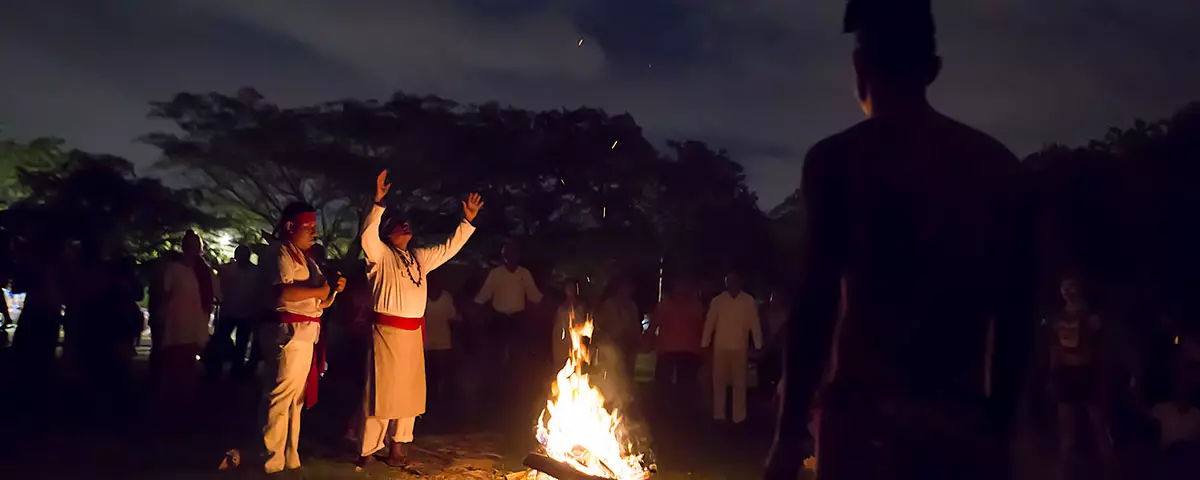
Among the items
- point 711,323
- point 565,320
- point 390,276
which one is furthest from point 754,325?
point 390,276

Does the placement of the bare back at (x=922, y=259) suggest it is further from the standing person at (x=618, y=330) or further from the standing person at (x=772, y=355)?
the standing person at (x=618, y=330)

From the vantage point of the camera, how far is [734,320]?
1017 cm

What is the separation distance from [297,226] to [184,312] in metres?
4.02

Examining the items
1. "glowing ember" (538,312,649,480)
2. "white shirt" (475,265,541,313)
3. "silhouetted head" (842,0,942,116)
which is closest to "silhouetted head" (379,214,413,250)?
"glowing ember" (538,312,649,480)

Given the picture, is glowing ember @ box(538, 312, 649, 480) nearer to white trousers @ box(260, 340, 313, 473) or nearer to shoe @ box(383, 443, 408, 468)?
shoe @ box(383, 443, 408, 468)

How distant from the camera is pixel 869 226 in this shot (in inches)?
74.0

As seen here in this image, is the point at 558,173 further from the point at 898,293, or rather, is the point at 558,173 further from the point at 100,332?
the point at 898,293

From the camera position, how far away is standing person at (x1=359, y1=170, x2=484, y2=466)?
693cm

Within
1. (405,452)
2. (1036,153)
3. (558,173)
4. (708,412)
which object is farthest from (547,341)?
(558,173)

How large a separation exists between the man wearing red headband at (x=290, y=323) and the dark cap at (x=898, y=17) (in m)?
5.28

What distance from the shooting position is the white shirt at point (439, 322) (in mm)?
11248

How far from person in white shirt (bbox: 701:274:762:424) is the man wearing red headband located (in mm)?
4928

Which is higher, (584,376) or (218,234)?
(218,234)

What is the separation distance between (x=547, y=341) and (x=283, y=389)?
583cm
